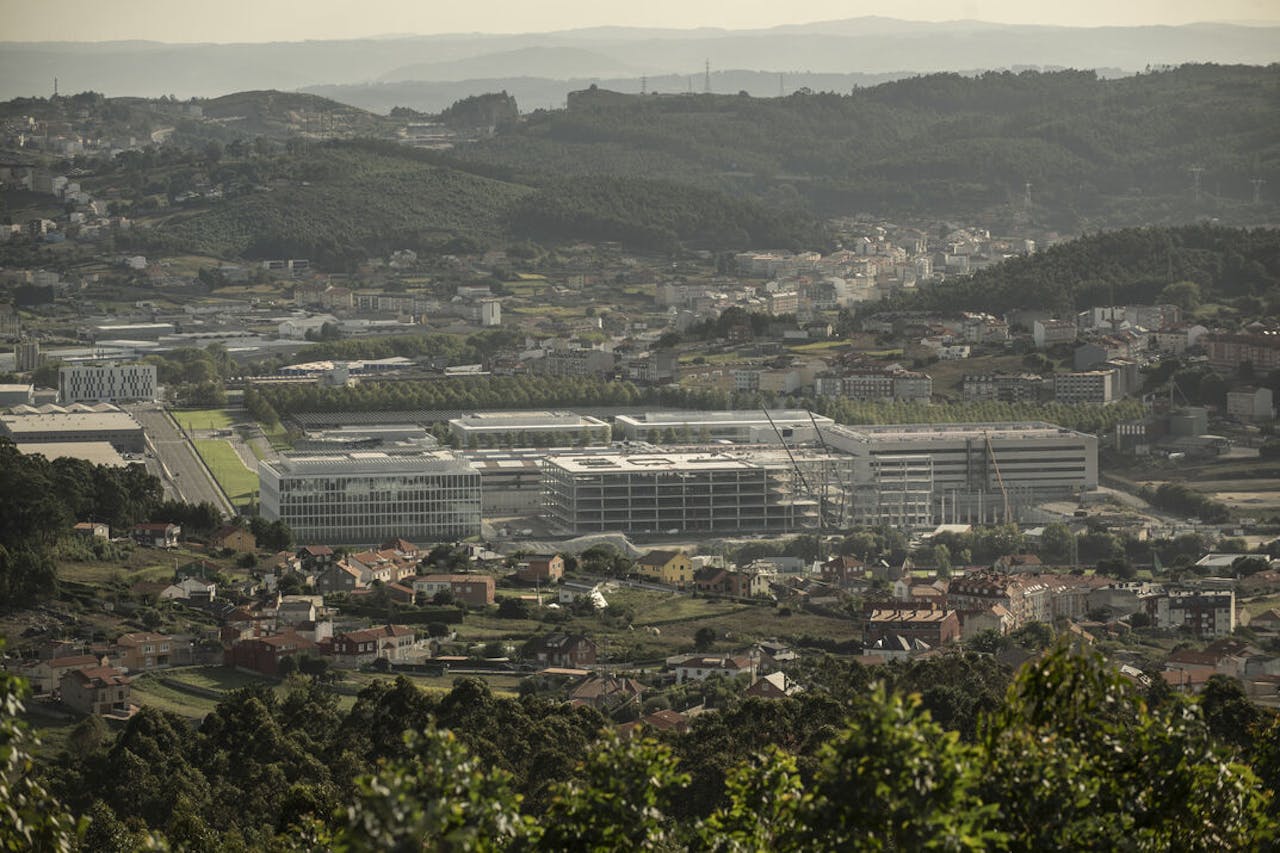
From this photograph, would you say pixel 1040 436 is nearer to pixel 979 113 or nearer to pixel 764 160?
pixel 764 160

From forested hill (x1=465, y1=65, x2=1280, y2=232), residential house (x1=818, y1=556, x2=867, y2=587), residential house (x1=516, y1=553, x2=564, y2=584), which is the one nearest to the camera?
residential house (x1=516, y1=553, x2=564, y2=584)

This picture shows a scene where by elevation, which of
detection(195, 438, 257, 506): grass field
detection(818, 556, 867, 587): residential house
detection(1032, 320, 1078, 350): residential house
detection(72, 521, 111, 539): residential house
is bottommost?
detection(818, 556, 867, 587): residential house

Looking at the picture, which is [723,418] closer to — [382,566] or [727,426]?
[727,426]

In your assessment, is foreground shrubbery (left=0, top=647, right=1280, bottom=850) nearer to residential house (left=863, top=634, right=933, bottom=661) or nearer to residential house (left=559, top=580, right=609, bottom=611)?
residential house (left=863, top=634, right=933, bottom=661)

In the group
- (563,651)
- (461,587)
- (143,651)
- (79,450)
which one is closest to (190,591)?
(461,587)

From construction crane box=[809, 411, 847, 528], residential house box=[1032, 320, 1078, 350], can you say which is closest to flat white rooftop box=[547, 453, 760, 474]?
construction crane box=[809, 411, 847, 528]

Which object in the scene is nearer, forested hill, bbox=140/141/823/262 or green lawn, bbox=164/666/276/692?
green lawn, bbox=164/666/276/692

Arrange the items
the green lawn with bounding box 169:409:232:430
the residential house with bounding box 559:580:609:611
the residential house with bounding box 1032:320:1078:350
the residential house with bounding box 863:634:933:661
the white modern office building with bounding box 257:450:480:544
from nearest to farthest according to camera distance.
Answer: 1. the residential house with bounding box 863:634:933:661
2. the residential house with bounding box 559:580:609:611
3. the white modern office building with bounding box 257:450:480:544
4. the green lawn with bounding box 169:409:232:430
5. the residential house with bounding box 1032:320:1078:350

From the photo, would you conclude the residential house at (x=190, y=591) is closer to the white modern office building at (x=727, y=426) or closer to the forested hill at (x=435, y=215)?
the white modern office building at (x=727, y=426)
